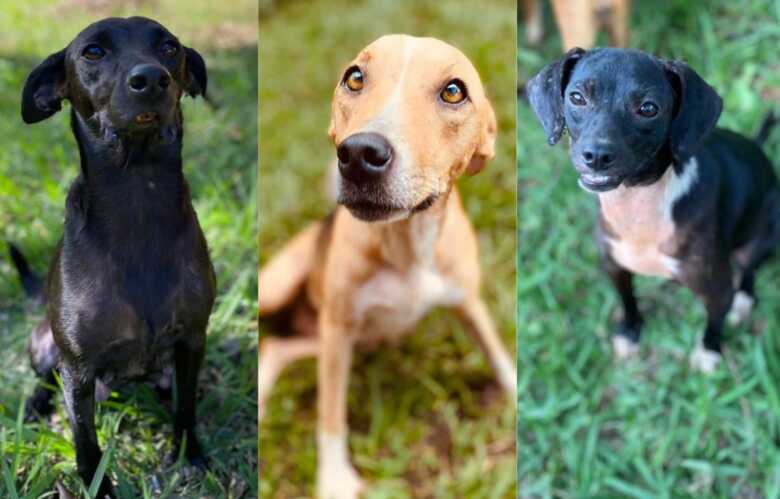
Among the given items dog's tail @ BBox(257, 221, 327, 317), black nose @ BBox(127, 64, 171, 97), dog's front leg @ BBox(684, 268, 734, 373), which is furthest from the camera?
dog's tail @ BBox(257, 221, 327, 317)

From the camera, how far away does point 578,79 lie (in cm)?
180

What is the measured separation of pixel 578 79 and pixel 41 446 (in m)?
1.50

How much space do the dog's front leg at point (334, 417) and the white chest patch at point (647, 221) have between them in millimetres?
901

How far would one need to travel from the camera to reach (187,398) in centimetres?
214

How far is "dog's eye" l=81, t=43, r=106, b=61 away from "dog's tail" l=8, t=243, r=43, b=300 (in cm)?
68

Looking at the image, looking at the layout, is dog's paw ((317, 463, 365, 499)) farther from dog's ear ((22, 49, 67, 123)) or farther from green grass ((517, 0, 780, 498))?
dog's ear ((22, 49, 67, 123))

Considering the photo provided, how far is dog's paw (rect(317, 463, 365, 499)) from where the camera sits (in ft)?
8.77

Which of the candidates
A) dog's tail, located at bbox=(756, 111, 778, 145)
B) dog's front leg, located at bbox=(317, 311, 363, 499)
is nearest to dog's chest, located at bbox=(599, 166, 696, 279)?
dog's tail, located at bbox=(756, 111, 778, 145)

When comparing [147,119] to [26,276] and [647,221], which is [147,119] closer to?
[26,276]

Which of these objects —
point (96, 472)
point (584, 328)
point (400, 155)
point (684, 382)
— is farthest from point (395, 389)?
point (400, 155)

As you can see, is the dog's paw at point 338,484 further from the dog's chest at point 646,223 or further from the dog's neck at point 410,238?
the dog's chest at point 646,223

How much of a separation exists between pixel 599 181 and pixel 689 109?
0.80ft

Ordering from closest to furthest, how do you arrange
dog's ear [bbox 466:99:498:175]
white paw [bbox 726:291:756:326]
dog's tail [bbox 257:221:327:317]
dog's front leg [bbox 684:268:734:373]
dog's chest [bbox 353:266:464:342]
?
dog's ear [bbox 466:99:498:175]
dog's front leg [bbox 684:268:734:373]
dog's chest [bbox 353:266:464:342]
white paw [bbox 726:291:756:326]
dog's tail [bbox 257:221:327:317]

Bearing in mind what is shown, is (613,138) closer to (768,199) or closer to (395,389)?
(768,199)
